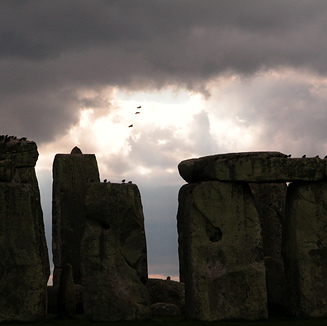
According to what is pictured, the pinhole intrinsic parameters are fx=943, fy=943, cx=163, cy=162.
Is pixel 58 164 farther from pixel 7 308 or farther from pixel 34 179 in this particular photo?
pixel 7 308

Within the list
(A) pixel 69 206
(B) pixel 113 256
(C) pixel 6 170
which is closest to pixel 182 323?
(B) pixel 113 256

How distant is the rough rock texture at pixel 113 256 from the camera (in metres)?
21.9

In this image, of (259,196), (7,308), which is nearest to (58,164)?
(259,196)

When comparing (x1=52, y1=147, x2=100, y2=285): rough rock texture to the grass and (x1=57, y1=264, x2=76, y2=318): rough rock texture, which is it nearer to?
(x1=57, y1=264, x2=76, y2=318): rough rock texture

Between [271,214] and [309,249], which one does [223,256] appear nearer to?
[309,249]

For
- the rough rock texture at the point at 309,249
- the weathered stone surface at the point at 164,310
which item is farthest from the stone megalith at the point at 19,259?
the rough rock texture at the point at 309,249

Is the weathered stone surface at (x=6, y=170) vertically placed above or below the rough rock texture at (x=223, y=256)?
above

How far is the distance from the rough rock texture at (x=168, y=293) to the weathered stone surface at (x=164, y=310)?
122cm

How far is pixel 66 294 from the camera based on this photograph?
23.1 metres

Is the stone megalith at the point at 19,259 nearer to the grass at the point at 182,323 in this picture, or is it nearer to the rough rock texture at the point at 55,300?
the grass at the point at 182,323

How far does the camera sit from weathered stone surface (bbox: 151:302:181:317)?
79.6ft

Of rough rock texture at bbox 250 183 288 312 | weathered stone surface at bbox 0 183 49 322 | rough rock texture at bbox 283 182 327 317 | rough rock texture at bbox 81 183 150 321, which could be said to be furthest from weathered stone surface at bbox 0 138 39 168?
rough rock texture at bbox 283 182 327 317

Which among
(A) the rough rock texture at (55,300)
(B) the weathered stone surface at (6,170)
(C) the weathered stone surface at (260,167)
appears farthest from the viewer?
(A) the rough rock texture at (55,300)

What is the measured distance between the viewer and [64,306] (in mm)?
23078
